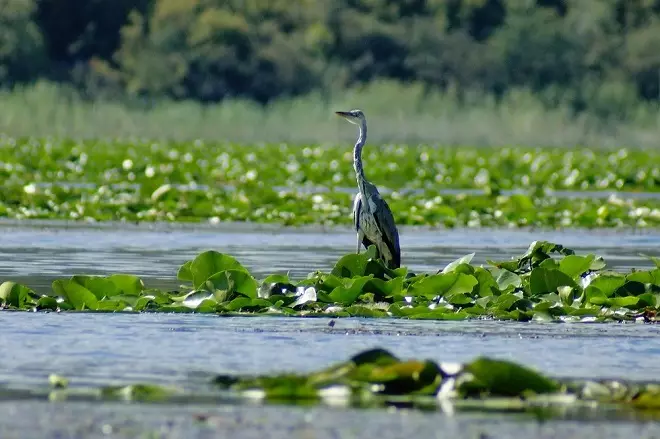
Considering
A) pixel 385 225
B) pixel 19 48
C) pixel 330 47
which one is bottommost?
pixel 385 225

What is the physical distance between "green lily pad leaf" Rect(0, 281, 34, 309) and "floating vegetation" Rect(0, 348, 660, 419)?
3.10 m

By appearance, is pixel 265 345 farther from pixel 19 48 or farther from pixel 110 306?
pixel 19 48

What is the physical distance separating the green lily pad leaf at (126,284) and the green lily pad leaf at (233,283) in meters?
0.50

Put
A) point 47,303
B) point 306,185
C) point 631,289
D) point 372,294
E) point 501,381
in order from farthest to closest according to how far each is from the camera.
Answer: point 306,185
point 372,294
point 631,289
point 47,303
point 501,381

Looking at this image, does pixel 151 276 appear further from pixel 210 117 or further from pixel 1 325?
pixel 210 117

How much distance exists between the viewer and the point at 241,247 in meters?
16.8

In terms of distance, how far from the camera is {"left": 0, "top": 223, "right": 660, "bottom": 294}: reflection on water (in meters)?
14.0

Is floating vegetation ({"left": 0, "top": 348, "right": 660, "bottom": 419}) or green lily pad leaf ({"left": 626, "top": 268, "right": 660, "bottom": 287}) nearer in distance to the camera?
floating vegetation ({"left": 0, "top": 348, "right": 660, "bottom": 419})

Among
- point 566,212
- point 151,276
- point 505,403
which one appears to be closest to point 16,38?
point 566,212

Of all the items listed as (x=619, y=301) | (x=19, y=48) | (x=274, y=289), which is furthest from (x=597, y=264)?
(x=19, y=48)

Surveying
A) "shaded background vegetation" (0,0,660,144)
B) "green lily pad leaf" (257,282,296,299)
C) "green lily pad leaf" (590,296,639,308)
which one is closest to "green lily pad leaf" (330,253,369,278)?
"green lily pad leaf" (257,282,296,299)

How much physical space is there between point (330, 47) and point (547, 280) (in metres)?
54.0

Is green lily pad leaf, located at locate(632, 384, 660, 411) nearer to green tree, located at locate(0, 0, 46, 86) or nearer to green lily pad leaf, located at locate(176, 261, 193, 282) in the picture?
green lily pad leaf, located at locate(176, 261, 193, 282)

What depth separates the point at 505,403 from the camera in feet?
23.6
